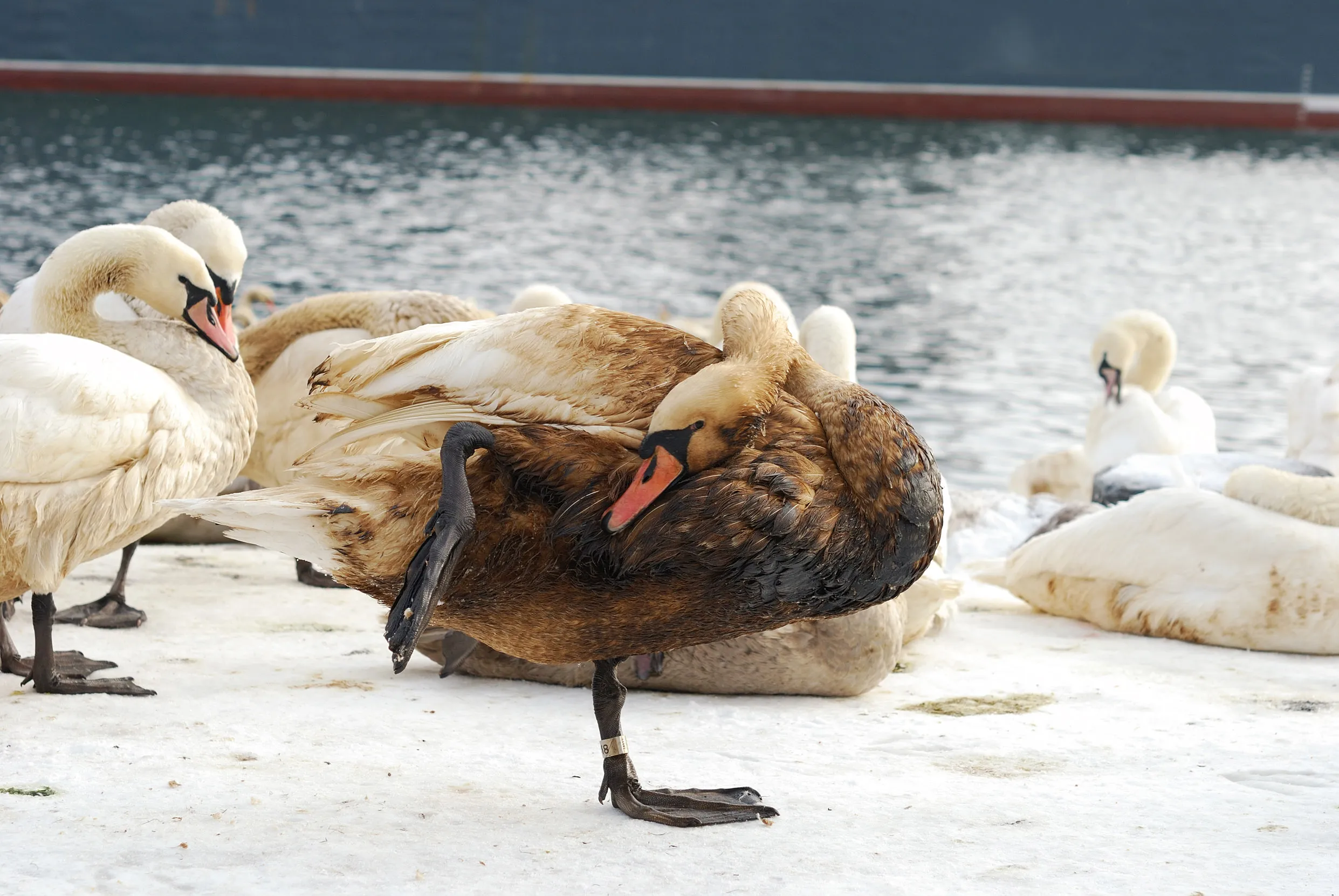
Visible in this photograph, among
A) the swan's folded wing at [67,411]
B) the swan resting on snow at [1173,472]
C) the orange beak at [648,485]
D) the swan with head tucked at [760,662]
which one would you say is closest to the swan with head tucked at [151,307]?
the swan's folded wing at [67,411]

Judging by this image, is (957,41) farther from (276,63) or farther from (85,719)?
(85,719)

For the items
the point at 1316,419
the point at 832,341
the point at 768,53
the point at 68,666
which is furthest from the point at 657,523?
the point at 768,53

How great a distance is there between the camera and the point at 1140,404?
9602mm

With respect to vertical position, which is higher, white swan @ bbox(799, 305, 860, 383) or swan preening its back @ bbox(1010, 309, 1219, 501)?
white swan @ bbox(799, 305, 860, 383)

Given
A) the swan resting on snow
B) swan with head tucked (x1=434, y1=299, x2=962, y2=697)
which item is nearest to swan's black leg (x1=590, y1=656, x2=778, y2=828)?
swan with head tucked (x1=434, y1=299, x2=962, y2=697)

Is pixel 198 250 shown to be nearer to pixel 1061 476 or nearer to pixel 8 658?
pixel 8 658

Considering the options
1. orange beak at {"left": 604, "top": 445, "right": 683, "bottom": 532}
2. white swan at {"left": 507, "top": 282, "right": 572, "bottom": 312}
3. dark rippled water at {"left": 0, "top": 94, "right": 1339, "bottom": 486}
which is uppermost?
orange beak at {"left": 604, "top": 445, "right": 683, "bottom": 532}

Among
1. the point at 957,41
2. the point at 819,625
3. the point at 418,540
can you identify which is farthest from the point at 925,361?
→ the point at 957,41

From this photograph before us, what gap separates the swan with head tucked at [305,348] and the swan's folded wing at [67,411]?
145 centimetres

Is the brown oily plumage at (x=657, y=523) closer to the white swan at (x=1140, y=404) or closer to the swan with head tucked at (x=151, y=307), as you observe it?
the swan with head tucked at (x=151, y=307)

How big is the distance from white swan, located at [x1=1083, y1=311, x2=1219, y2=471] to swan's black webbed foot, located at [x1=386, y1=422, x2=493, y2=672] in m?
6.98

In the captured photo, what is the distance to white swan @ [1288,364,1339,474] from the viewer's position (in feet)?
28.7

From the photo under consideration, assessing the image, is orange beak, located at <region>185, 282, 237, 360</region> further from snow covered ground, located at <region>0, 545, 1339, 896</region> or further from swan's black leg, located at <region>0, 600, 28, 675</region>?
swan's black leg, located at <region>0, 600, 28, 675</region>

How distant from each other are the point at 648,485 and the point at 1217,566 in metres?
3.04
